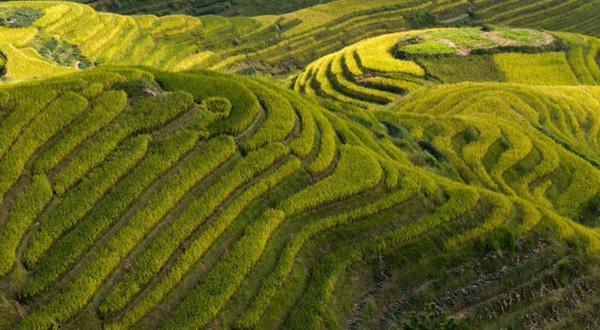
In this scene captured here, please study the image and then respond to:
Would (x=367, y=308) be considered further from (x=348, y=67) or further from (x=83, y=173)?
(x=348, y=67)

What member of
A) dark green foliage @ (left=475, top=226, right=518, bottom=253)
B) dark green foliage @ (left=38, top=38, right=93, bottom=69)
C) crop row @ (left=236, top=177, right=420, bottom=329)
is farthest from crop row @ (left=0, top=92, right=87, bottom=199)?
dark green foliage @ (left=38, top=38, right=93, bottom=69)

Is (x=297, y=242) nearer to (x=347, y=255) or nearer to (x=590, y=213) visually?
(x=347, y=255)

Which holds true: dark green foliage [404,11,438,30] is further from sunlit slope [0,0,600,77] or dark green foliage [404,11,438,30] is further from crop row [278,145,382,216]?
crop row [278,145,382,216]

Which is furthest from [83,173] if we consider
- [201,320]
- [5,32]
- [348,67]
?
[5,32]

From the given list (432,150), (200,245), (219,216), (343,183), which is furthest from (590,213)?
(200,245)

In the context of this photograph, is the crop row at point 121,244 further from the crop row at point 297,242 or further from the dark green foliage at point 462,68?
the dark green foliage at point 462,68
